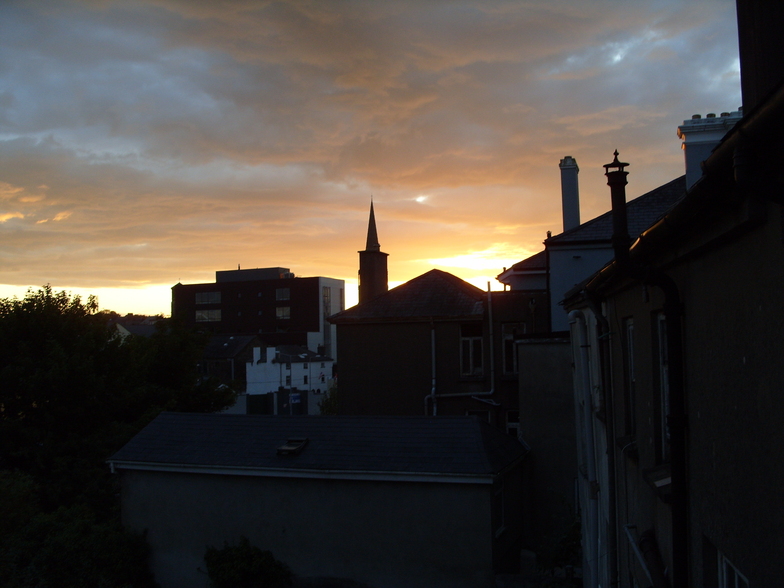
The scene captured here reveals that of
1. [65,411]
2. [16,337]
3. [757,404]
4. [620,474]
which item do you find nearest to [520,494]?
[620,474]

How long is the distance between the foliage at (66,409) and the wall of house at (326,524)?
3.44 feet

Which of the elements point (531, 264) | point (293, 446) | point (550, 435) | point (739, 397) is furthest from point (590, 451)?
point (531, 264)

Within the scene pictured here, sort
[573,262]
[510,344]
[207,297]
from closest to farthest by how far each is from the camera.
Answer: [573,262] → [510,344] → [207,297]

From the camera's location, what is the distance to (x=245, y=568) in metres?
13.7

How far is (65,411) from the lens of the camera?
2361 centimetres

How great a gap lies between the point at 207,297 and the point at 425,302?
63.6 metres

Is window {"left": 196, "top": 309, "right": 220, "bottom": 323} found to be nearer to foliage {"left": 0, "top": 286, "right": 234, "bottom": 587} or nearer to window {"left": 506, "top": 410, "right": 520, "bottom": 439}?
foliage {"left": 0, "top": 286, "right": 234, "bottom": 587}

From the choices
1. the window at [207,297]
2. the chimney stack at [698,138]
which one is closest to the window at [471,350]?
the chimney stack at [698,138]

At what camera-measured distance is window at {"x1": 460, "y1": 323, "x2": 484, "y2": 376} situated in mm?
25531

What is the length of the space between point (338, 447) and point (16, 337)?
1754cm

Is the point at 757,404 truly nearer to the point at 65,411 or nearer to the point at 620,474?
the point at 620,474

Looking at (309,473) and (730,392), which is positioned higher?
(730,392)

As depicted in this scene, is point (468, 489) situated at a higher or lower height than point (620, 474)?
lower

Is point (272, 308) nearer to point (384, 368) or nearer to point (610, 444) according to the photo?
point (384, 368)
